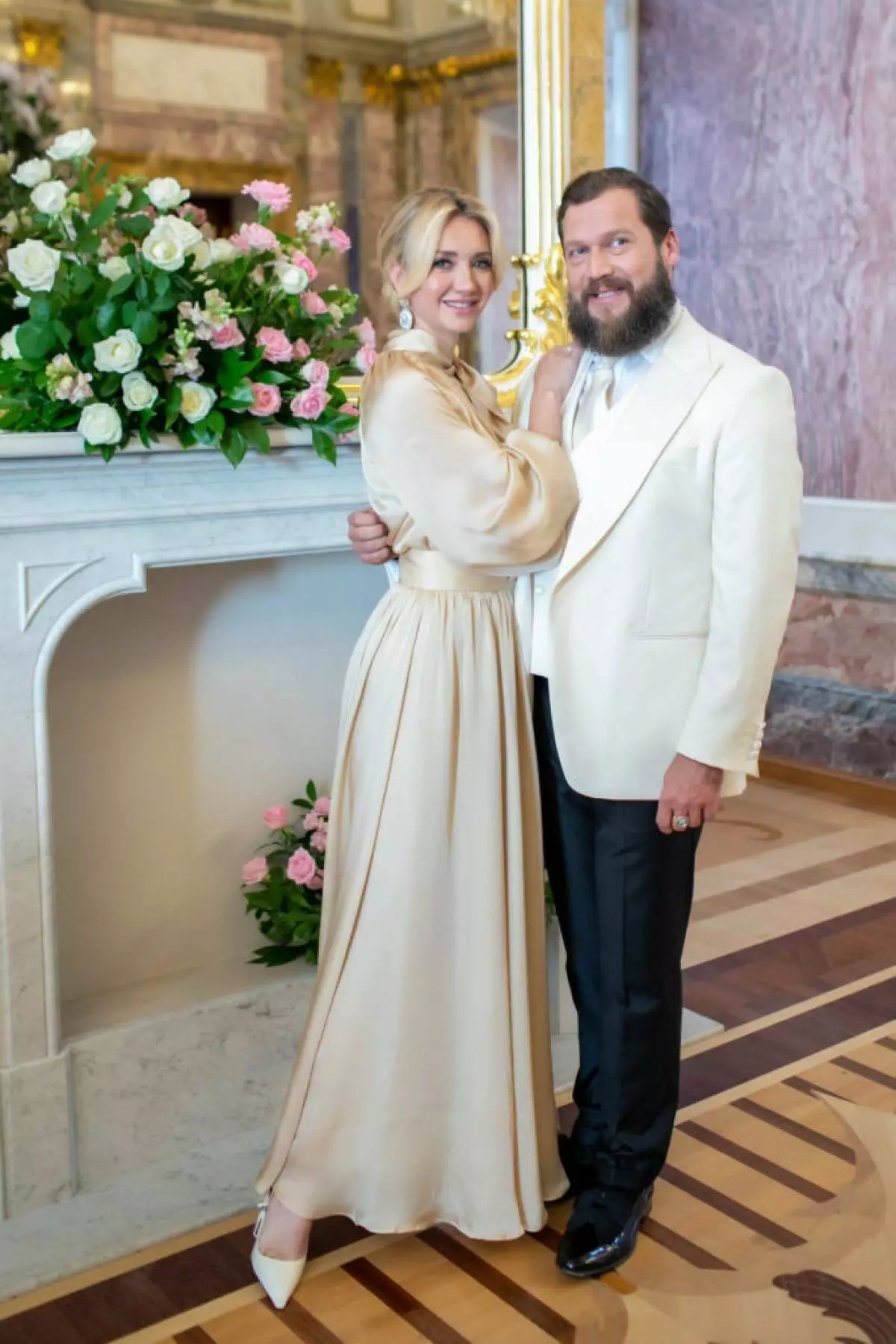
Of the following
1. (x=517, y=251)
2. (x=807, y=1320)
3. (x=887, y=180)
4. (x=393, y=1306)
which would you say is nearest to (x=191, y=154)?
(x=517, y=251)

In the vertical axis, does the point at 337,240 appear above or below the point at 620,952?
above

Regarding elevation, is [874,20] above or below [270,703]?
above

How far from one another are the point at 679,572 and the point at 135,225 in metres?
1.20

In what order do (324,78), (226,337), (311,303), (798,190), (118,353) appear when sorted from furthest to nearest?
(798,190)
(324,78)
(311,303)
(226,337)
(118,353)

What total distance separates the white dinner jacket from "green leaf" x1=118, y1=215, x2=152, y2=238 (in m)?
0.95

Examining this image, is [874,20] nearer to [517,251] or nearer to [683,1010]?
[517,251]

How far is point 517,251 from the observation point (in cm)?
362

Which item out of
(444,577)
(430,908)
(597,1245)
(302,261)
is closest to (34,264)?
(302,261)

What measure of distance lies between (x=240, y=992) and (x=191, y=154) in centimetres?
179

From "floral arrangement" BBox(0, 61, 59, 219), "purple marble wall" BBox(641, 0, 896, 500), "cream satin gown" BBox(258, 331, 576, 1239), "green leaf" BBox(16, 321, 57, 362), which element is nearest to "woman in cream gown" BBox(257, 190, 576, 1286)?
"cream satin gown" BBox(258, 331, 576, 1239)

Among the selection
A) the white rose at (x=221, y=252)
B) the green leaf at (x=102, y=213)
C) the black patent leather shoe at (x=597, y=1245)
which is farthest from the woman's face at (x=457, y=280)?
the black patent leather shoe at (x=597, y=1245)

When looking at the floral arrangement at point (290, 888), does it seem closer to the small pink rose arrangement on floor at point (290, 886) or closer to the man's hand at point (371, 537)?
the small pink rose arrangement on floor at point (290, 886)

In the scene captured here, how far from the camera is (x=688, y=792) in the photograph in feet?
7.27

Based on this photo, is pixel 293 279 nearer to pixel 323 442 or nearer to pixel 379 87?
Result: pixel 323 442
